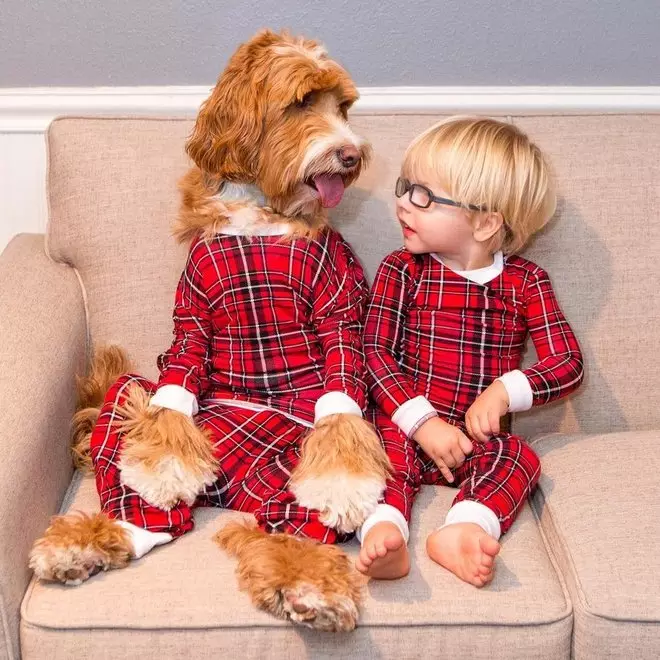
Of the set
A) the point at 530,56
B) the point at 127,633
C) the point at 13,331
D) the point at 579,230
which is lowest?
the point at 127,633

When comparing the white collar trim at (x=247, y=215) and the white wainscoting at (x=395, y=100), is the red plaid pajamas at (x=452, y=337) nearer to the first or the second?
the white collar trim at (x=247, y=215)

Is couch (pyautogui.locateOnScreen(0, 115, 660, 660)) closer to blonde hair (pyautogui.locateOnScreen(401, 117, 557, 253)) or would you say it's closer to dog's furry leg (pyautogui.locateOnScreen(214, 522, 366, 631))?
dog's furry leg (pyautogui.locateOnScreen(214, 522, 366, 631))

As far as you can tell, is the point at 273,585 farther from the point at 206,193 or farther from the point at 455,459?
the point at 206,193

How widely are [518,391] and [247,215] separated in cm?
59

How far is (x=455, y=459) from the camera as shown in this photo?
5.54 feet

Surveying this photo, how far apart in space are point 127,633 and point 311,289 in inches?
26.7

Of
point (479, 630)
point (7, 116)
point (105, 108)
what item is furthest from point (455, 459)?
point (7, 116)

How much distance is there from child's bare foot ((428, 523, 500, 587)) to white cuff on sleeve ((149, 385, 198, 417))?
475 mm

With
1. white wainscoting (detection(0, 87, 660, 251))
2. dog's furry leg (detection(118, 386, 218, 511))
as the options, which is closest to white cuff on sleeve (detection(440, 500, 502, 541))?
dog's furry leg (detection(118, 386, 218, 511))

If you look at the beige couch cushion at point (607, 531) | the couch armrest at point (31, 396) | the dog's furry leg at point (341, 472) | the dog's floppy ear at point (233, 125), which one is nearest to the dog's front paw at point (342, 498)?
the dog's furry leg at point (341, 472)

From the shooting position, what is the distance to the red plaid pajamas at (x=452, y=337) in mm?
1765

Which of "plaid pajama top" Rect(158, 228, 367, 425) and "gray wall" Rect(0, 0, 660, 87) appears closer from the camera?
"plaid pajama top" Rect(158, 228, 367, 425)

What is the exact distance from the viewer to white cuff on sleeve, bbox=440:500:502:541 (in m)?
1.53

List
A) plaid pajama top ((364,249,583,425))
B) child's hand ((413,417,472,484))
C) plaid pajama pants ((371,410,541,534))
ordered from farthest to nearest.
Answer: plaid pajama top ((364,249,583,425)), child's hand ((413,417,472,484)), plaid pajama pants ((371,410,541,534))
